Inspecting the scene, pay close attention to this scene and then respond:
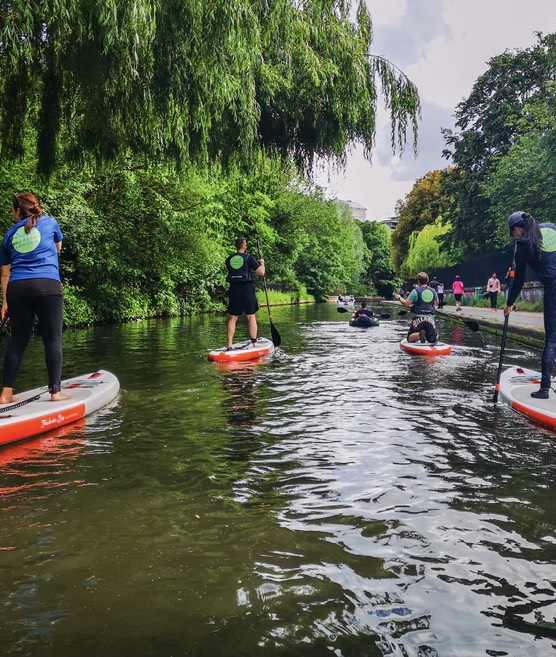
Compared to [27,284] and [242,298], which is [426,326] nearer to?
[242,298]

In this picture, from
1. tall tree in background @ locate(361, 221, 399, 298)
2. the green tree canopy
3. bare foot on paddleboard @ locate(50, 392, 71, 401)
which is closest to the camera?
bare foot on paddleboard @ locate(50, 392, 71, 401)

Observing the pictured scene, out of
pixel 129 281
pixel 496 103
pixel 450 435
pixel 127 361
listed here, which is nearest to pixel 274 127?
pixel 127 361

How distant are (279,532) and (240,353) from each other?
7385mm

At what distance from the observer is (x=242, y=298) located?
1076 cm

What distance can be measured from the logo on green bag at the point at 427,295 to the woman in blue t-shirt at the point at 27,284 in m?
7.66

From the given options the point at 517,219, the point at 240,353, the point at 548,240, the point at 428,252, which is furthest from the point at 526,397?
the point at 428,252

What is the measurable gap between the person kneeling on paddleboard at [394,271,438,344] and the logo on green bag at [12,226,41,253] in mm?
7558

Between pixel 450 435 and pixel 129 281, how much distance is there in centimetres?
1965

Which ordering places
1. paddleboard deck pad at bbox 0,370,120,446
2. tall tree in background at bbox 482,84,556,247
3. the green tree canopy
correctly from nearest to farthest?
1. paddleboard deck pad at bbox 0,370,120,446
2. tall tree in background at bbox 482,84,556,247
3. the green tree canopy

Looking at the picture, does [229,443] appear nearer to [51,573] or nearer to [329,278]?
[51,573]

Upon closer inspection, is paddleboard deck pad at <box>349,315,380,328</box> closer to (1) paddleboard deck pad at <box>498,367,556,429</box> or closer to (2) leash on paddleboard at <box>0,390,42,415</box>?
(1) paddleboard deck pad at <box>498,367,556,429</box>

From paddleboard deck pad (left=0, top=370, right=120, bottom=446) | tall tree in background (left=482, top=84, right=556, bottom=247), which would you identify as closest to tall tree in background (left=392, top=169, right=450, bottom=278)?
tall tree in background (left=482, top=84, right=556, bottom=247)

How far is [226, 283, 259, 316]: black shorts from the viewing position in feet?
35.2

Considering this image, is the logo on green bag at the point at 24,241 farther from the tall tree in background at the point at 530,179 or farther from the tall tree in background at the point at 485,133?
Result: the tall tree in background at the point at 485,133
